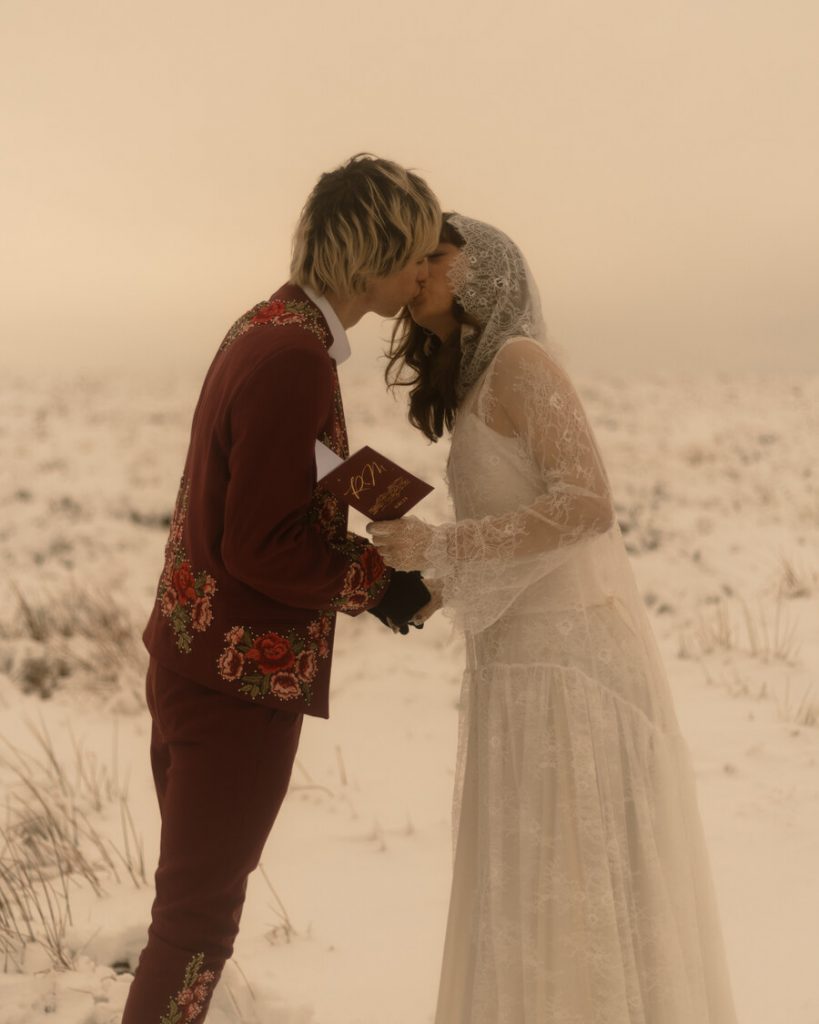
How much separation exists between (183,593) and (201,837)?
394mm

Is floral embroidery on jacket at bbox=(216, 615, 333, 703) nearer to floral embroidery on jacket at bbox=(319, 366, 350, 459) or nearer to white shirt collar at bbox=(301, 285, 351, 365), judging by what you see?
floral embroidery on jacket at bbox=(319, 366, 350, 459)

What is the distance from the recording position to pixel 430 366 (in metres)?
2.02

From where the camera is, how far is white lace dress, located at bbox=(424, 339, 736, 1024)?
1.77 m

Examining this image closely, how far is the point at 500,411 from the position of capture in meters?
1.80

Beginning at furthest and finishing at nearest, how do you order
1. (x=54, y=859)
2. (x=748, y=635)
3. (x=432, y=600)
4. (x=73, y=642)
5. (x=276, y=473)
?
(x=748, y=635) → (x=73, y=642) → (x=54, y=859) → (x=432, y=600) → (x=276, y=473)

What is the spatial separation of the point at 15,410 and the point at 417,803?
20.7 ft

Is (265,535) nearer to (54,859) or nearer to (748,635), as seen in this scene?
(54,859)

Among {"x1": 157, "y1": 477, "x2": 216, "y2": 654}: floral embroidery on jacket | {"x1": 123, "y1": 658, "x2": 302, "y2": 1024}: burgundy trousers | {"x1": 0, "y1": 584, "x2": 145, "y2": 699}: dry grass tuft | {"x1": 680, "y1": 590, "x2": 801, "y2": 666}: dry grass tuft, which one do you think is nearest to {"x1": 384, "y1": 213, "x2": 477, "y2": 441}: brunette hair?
{"x1": 157, "y1": 477, "x2": 216, "y2": 654}: floral embroidery on jacket

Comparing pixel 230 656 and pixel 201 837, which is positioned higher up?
pixel 230 656

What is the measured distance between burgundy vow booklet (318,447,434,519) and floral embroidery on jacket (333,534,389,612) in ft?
0.22

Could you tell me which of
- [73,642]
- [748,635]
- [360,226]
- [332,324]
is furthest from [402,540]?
[748,635]

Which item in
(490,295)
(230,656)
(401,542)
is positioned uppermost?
(490,295)

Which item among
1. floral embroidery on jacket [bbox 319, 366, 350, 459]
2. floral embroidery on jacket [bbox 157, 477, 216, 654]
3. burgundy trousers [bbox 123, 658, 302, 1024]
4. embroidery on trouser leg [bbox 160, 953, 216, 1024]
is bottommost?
embroidery on trouser leg [bbox 160, 953, 216, 1024]

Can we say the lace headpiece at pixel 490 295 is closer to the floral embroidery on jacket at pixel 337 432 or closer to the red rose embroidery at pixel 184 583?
the floral embroidery on jacket at pixel 337 432
